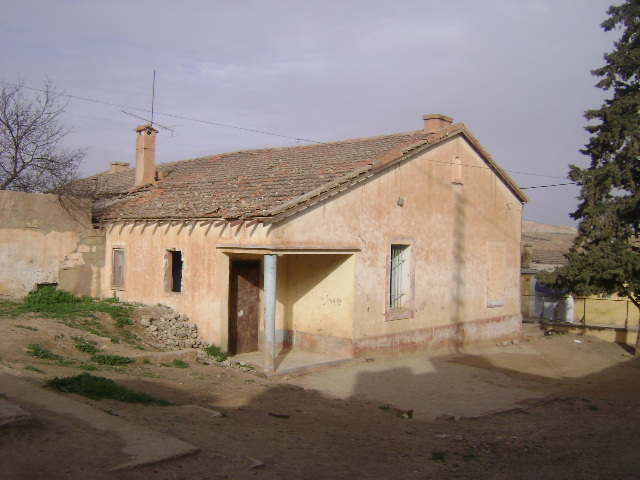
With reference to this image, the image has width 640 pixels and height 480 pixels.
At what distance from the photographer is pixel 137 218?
50.5ft

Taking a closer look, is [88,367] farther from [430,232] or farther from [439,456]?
[430,232]

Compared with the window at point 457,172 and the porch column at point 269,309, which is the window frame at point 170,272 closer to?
the porch column at point 269,309

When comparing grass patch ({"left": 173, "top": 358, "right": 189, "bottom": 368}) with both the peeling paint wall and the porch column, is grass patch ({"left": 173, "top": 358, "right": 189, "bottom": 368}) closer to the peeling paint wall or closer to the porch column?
the peeling paint wall

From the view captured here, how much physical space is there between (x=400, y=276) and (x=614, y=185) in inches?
311

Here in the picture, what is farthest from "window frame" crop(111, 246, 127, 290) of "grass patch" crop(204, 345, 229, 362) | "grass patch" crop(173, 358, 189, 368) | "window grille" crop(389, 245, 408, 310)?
"window grille" crop(389, 245, 408, 310)

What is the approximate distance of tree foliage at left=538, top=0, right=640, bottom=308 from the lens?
1723 cm

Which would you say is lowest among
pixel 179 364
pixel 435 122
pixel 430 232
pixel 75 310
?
pixel 179 364

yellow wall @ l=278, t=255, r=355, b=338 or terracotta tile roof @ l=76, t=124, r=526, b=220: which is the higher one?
terracotta tile roof @ l=76, t=124, r=526, b=220

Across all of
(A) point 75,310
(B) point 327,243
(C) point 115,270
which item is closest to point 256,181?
(B) point 327,243

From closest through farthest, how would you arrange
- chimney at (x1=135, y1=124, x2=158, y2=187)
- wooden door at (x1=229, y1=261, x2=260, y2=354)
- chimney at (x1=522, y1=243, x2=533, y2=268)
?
wooden door at (x1=229, y1=261, x2=260, y2=354)
chimney at (x1=135, y1=124, x2=158, y2=187)
chimney at (x1=522, y1=243, x2=533, y2=268)

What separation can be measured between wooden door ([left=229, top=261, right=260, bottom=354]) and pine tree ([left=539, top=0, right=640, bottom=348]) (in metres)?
9.51

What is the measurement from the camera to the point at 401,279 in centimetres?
1506

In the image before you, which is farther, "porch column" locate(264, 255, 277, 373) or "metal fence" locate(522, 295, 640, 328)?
"metal fence" locate(522, 295, 640, 328)

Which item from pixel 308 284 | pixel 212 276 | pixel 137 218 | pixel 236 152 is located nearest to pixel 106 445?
pixel 212 276
